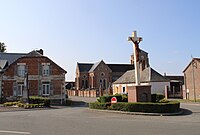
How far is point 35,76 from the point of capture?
40.9 metres

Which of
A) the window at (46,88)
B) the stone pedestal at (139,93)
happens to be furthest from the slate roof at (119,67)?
the stone pedestal at (139,93)

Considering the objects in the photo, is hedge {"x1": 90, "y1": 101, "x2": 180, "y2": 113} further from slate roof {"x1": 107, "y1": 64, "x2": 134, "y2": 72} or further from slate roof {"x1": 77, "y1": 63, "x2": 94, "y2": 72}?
slate roof {"x1": 107, "y1": 64, "x2": 134, "y2": 72}

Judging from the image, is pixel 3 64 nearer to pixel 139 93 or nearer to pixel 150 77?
pixel 139 93

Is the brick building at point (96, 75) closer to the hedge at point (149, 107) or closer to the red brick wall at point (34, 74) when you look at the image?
the red brick wall at point (34, 74)

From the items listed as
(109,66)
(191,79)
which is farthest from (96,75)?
(191,79)

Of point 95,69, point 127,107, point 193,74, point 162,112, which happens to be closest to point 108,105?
point 127,107

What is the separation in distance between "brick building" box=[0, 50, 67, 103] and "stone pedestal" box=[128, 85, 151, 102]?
Answer: 19.5 metres

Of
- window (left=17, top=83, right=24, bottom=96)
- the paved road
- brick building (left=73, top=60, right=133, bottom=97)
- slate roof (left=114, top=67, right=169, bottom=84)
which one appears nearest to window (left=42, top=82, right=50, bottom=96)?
window (left=17, top=83, right=24, bottom=96)

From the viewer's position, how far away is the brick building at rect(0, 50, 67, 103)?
4009 centimetres

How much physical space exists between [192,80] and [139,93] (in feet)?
79.9

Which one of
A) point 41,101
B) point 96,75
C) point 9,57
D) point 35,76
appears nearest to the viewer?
point 41,101

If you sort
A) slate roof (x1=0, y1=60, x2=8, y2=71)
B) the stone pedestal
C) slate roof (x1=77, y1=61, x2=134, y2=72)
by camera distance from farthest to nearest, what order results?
slate roof (x1=77, y1=61, x2=134, y2=72) < slate roof (x1=0, y1=60, x2=8, y2=71) < the stone pedestal

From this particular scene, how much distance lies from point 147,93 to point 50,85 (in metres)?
20.7

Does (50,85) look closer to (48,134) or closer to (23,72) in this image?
(23,72)
